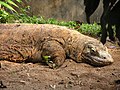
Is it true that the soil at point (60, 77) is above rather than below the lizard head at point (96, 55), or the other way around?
below

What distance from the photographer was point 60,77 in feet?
14.1

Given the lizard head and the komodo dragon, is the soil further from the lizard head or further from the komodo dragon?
the komodo dragon

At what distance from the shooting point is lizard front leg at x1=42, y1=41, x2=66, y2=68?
200 inches

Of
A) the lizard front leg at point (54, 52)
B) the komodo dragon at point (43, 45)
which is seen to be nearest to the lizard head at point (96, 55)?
the komodo dragon at point (43, 45)

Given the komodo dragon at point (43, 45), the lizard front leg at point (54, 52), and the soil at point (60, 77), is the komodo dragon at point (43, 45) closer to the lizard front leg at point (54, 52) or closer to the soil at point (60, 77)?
the lizard front leg at point (54, 52)

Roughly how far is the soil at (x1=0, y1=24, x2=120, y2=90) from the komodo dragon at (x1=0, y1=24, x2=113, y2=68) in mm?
205

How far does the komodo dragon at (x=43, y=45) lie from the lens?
17.3 ft

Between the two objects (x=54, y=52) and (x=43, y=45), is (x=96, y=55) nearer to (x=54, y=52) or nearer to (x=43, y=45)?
(x=54, y=52)

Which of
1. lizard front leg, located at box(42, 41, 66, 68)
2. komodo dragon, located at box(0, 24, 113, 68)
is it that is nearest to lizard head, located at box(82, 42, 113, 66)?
komodo dragon, located at box(0, 24, 113, 68)

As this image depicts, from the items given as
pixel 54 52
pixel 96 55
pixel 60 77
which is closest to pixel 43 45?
pixel 54 52

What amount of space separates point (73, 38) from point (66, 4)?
586 cm

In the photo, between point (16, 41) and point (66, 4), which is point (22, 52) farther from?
point (66, 4)

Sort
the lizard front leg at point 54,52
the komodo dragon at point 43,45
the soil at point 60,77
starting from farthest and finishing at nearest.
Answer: the komodo dragon at point 43,45 → the lizard front leg at point 54,52 → the soil at point 60,77

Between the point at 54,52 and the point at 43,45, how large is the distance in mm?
237
